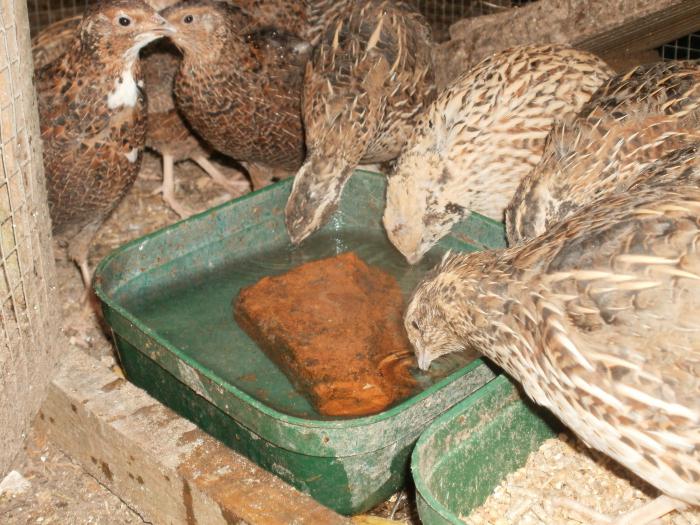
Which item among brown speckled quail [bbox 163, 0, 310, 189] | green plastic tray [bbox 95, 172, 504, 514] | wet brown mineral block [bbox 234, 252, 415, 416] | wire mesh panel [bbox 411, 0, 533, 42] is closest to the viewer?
green plastic tray [bbox 95, 172, 504, 514]

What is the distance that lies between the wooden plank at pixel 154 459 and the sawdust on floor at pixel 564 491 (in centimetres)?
74

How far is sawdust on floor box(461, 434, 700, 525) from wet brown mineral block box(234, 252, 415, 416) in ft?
1.89

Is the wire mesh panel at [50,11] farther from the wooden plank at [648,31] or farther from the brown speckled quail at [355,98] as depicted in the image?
the wooden plank at [648,31]

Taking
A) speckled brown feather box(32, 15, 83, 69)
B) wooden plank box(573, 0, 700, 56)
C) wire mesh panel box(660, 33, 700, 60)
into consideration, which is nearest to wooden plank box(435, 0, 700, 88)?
wooden plank box(573, 0, 700, 56)

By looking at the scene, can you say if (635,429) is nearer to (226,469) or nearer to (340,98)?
(226,469)

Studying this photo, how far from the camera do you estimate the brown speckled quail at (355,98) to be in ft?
14.2

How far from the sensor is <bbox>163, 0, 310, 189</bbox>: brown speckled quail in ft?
15.0

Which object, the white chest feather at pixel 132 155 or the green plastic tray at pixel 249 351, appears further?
the white chest feather at pixel 132 155

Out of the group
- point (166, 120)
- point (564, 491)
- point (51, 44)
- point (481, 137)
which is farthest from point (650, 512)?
point (51, 44)

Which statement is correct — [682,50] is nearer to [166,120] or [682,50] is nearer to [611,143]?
[611,143]

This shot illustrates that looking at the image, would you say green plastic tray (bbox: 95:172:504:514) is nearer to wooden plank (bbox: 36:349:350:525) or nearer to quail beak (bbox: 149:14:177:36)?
wooden plank (bbox: 36:349:350:525)

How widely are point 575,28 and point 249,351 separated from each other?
2514mm

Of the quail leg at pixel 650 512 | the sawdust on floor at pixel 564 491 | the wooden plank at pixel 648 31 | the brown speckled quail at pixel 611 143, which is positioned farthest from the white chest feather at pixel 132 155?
the quail leg at pixel 650 512

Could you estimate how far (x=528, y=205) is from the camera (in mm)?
3639
